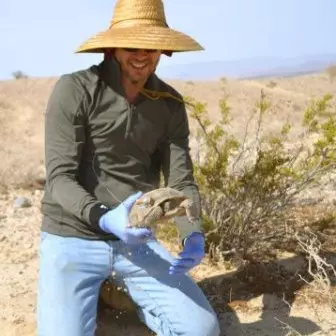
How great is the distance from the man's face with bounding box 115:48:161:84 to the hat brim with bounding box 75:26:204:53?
0.08 meters

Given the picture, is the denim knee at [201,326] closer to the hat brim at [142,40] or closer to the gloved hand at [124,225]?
the gloved hand at [124,225]

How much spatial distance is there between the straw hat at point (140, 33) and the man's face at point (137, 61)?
80 millimetres

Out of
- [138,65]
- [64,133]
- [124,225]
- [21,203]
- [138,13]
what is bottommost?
[21,203]

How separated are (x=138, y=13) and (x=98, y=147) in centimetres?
62

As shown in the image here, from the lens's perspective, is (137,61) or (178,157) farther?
(178,157)

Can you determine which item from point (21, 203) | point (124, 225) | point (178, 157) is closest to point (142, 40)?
point (178, 157)

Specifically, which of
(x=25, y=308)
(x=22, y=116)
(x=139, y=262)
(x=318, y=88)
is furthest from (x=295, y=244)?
(x=318, y=88)

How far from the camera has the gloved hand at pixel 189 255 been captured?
2639 mm

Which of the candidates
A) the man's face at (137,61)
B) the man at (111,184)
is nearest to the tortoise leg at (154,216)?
the man at (111,184)

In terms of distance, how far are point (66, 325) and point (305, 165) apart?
1872 millimetres

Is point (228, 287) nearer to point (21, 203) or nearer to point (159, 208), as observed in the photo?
point (159, 208)

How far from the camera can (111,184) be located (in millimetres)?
2770

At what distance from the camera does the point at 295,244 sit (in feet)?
13.0

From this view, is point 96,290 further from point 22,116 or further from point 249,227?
point 22,116
